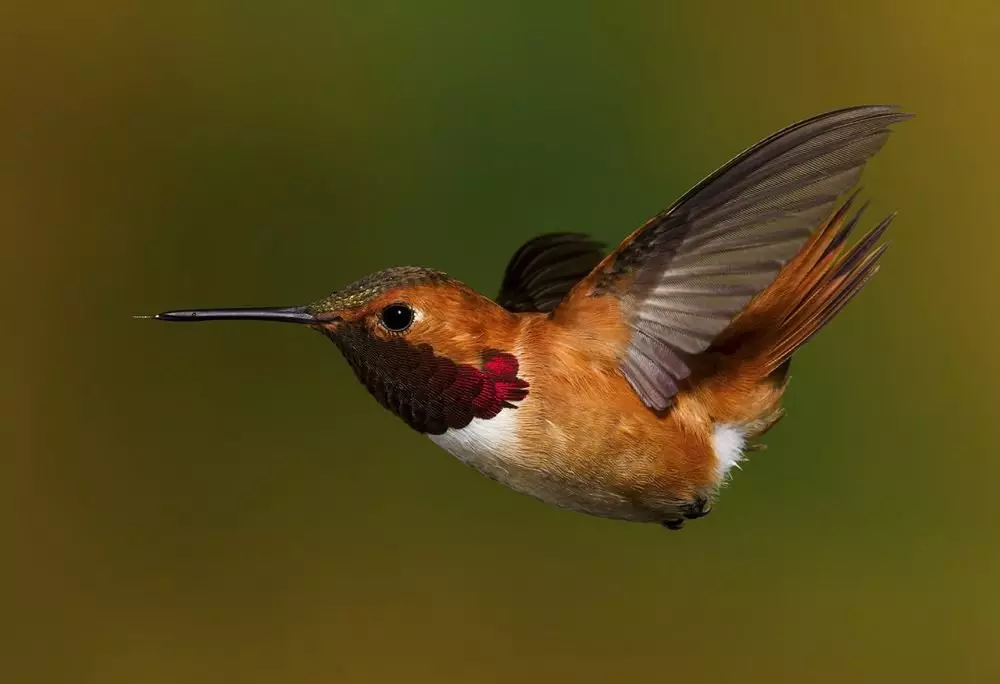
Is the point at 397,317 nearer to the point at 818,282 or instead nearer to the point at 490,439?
the point at 490,439

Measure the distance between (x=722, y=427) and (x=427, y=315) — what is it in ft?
0.72

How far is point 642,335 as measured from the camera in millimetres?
579

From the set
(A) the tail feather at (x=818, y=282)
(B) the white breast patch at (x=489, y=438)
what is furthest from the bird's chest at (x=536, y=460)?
(A) the tail feather at (x=818, y=282)

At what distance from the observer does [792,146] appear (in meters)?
0.49

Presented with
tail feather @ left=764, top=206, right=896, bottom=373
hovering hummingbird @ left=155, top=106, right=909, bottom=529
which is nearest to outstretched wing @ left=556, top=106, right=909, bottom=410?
hovering hummingbird @ left=155, top=106, right=909, bottom=529

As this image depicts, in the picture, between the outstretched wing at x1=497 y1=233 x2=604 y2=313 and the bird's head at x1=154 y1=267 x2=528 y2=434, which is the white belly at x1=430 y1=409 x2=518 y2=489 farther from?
the outstretched wing at x1=497 y1=233 x2=604 y2=313

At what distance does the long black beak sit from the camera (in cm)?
52

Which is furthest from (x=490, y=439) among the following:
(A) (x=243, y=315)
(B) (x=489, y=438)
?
(A) (x=243, y=315)

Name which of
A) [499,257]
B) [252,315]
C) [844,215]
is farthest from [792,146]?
[499,257]

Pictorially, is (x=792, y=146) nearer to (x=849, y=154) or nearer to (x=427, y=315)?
(x=849, y=154)

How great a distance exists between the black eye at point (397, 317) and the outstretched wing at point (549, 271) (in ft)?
0.69

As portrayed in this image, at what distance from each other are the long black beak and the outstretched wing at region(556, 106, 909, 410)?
0.14 meters

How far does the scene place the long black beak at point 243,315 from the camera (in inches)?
20.4

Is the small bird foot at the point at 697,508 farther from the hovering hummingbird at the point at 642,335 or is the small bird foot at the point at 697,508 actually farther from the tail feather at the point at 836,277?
the tail feather at the point at 836,277
